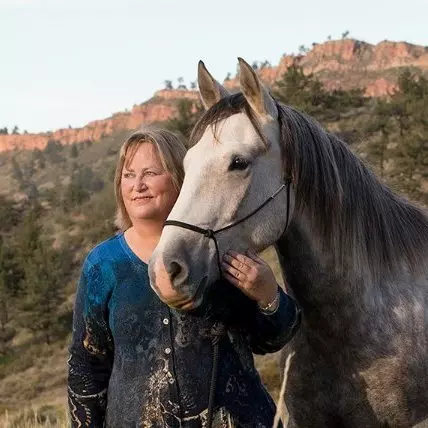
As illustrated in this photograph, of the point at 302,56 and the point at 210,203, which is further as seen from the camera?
the point at 302,56

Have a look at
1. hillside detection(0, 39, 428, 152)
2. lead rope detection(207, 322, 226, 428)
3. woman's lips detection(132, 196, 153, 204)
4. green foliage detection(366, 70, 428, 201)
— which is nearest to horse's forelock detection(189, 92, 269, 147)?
woman's lips detection(132, 196, 153, 204)

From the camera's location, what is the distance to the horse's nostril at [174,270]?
229 centimetres

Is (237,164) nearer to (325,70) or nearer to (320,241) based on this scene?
(320,241)

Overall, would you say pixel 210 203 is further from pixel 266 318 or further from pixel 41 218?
pixel 41 218

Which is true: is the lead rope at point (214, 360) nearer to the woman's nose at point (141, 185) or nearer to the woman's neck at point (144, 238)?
the woman's neck at point (144, 238)

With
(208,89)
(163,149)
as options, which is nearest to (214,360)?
(163,149)

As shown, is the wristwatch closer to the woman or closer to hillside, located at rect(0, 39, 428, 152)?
the woman

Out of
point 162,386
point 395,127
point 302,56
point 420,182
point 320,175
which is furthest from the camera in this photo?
point 302,56

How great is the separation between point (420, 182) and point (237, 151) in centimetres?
2081

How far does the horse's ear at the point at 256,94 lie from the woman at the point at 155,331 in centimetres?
37

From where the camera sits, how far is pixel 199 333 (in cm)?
248

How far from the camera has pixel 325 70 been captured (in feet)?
294

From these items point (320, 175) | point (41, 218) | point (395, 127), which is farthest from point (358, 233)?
point (41, 218)

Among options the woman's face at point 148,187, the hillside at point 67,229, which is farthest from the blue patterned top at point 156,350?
the hillside at point 67,229
